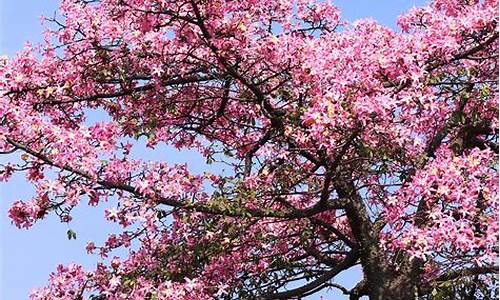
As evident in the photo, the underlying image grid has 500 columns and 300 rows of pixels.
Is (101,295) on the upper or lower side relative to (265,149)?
lower

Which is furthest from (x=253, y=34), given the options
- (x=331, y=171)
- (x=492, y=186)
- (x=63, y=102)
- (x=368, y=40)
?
(x=492, y=186)

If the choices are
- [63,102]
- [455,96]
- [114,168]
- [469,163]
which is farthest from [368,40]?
[63,102]

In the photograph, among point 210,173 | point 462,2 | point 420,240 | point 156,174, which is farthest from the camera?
point 462,2

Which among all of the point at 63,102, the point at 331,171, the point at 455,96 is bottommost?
the point at 331,171

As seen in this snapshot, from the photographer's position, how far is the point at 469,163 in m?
7.70

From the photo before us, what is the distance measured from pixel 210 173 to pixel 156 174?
3.10 feet

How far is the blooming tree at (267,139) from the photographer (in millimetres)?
7895

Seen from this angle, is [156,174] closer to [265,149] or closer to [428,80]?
[265,149]

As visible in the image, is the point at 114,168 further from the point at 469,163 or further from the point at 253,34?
the point at 469,163

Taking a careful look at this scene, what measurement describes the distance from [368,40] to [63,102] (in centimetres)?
413

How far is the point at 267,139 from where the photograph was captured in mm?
10844

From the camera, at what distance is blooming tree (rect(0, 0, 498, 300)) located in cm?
789

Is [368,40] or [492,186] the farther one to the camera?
[368,40]

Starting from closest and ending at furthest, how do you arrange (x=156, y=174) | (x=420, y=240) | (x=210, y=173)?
(x=420, y=240) → (x=156, y=174) → (x=210, y=173)
